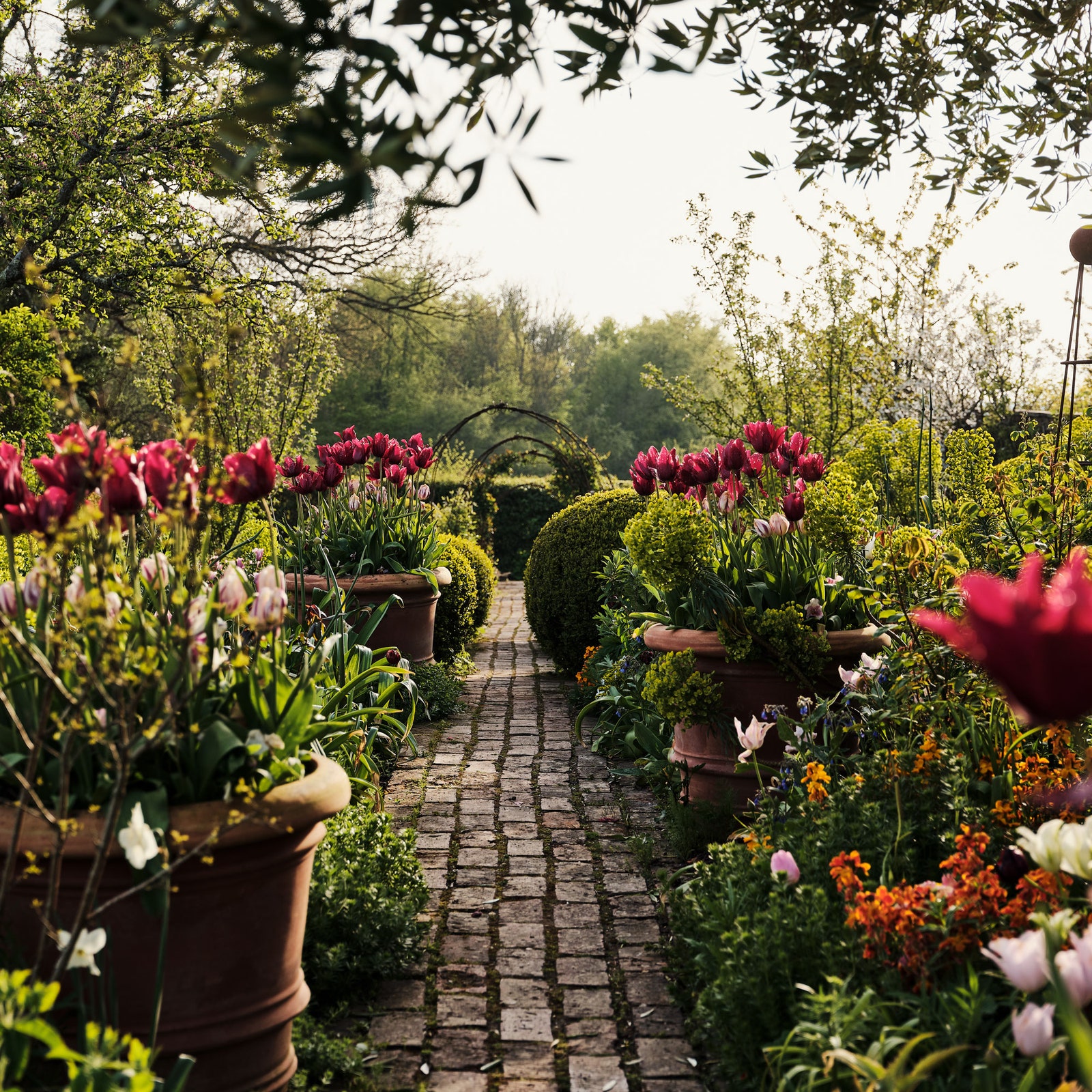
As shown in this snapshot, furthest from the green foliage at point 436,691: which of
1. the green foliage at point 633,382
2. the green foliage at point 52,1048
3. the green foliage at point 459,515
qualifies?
the green foliage at point 633,382

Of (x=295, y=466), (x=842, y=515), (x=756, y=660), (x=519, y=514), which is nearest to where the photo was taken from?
(x=842, y=515)

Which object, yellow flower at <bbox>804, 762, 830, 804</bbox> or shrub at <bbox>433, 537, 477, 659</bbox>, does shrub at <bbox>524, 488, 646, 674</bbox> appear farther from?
yellow flower at <bbox>804, 762, 830, 804</bbox>

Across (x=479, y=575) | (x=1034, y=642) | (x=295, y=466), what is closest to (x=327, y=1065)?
(x=1034, y=642)

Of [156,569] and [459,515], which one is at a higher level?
[156,569]

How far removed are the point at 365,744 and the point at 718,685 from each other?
1.45 metres

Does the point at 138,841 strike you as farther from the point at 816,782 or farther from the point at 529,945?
the point at 816,782

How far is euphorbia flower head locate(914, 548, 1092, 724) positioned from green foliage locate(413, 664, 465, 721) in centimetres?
542

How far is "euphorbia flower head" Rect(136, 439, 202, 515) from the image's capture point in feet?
7.12

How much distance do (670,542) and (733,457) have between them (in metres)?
0.61

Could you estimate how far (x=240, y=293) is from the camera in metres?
13.4

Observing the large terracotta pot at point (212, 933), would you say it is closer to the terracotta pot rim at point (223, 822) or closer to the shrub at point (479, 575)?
the terracotta pot rim at point (223, 822)

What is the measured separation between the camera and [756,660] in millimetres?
4051

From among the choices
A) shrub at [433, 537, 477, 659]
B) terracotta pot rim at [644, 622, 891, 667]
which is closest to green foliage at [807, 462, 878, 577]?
terracotta pot rim at [644, 622, 891, 667]

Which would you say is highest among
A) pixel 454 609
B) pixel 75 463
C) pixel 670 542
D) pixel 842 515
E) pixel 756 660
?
pixel 75 463
